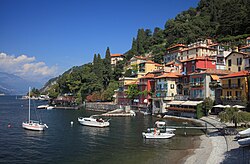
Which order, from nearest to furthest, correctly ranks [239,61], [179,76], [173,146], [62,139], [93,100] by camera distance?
[173,146] → [62,139] → [239,61] → [179,76] → [93,100]

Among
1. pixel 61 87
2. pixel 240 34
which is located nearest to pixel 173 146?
pixel 240 34

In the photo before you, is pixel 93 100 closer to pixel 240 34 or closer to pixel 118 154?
pixel 240 34

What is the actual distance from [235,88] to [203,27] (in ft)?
240

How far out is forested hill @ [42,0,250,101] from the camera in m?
95.6

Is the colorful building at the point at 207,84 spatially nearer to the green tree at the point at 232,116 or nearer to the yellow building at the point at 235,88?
the yellow building at the point at 235,88

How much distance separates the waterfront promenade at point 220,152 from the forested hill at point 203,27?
212 feet

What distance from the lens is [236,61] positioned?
210 feet

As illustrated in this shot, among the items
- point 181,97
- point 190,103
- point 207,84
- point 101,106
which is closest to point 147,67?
point 101,106

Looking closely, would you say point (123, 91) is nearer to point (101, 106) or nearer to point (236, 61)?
point (101, 106)

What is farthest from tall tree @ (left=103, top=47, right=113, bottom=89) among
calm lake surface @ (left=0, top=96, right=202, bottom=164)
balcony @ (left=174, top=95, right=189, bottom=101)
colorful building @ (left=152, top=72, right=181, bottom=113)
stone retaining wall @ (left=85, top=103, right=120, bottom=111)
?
calm lake surface @ (left=0, top=96, right=202, bottom=164)

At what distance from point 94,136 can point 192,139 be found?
16.7 metres

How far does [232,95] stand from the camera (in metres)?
55.3

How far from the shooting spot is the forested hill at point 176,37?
95.6 metres

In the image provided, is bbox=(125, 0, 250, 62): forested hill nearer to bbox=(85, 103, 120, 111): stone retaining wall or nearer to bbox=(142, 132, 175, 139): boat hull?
bbox=(85, 103, 120, 111): stone retaining wall
